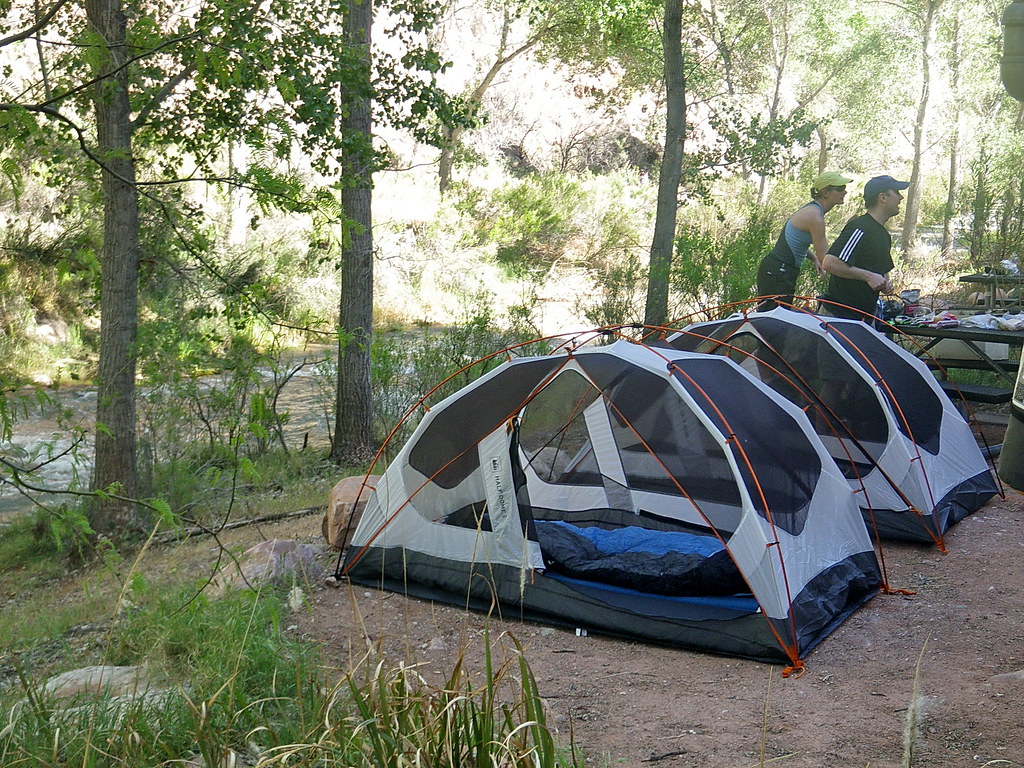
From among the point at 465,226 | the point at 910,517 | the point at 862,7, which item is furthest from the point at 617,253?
the point at 910,517

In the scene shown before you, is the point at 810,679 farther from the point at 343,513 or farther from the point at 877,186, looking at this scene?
the point at 877,186

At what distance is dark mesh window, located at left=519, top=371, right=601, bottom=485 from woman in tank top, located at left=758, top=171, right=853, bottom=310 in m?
1.96

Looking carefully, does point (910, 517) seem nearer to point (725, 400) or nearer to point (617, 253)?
point (725, 400)

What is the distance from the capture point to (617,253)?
22.5 metres

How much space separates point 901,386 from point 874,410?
402mm

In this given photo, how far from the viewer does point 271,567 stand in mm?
5359

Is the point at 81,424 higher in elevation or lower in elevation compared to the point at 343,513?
lower

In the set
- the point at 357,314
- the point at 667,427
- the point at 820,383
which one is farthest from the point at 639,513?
the point at 357,314

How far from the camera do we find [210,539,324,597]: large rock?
5.23m

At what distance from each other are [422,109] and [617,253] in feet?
51.8

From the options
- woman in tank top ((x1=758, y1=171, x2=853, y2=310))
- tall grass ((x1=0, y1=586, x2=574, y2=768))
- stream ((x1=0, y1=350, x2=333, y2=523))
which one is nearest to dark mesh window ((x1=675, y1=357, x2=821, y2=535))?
tall grass ((x1=0, y1=586, x2=574, y2=768))

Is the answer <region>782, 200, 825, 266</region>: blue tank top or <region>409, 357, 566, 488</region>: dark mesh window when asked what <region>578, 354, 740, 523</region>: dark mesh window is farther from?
<region>782, 200, 825, 266</region>: blue tank top

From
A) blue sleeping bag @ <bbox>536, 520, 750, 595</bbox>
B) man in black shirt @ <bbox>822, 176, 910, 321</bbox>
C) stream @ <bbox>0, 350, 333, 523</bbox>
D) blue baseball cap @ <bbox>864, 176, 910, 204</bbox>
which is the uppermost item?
blue baseball cap @ <bbox>864, 176, 910, 204</bbox>

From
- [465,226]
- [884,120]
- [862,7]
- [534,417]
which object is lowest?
[534,417]
